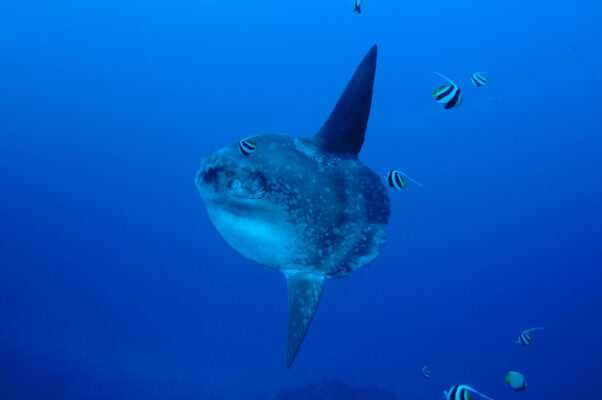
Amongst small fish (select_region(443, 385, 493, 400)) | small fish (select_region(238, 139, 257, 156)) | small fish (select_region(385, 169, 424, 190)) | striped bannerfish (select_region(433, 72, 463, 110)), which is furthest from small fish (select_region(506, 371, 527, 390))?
small fish (select_region(238, 139, 257, 156))

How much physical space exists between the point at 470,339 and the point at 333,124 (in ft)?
131

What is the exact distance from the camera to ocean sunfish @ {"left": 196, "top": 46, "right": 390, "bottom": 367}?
9.07ft

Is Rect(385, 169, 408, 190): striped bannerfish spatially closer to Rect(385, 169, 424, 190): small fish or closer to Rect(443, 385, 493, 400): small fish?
Rect(385, 169, 424, 190): small fish

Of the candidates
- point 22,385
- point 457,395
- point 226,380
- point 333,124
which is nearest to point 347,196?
point 333,124

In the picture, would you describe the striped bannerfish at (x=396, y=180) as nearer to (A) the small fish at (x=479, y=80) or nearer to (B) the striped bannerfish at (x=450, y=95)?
(B) the striped bannerfish at (x=450, y=95)

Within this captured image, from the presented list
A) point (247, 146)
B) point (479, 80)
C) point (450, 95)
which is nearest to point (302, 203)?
point (247, 146)

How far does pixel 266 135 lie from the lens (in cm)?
301

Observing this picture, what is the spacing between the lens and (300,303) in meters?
2.89

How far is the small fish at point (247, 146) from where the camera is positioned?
2840mm

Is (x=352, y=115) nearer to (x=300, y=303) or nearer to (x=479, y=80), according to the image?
(x=300, y=303)

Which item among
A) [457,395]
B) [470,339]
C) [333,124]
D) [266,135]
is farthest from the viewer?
[470,339]

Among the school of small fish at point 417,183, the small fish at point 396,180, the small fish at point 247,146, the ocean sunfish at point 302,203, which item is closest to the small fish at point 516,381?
the school of small fish at point 417,183

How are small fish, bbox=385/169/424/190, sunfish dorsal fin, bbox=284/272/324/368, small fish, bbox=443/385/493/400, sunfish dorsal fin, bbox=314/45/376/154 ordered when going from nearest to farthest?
sunfish dorsal fin, bbox=284/272/324/368 < sunfish dorsal fin, bbox=314/45/376/154 < small fish, bbox=443/385/493/400 < small fish, bbox=385/169/424/190

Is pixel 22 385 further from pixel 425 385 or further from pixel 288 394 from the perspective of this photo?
pixel 425 385
